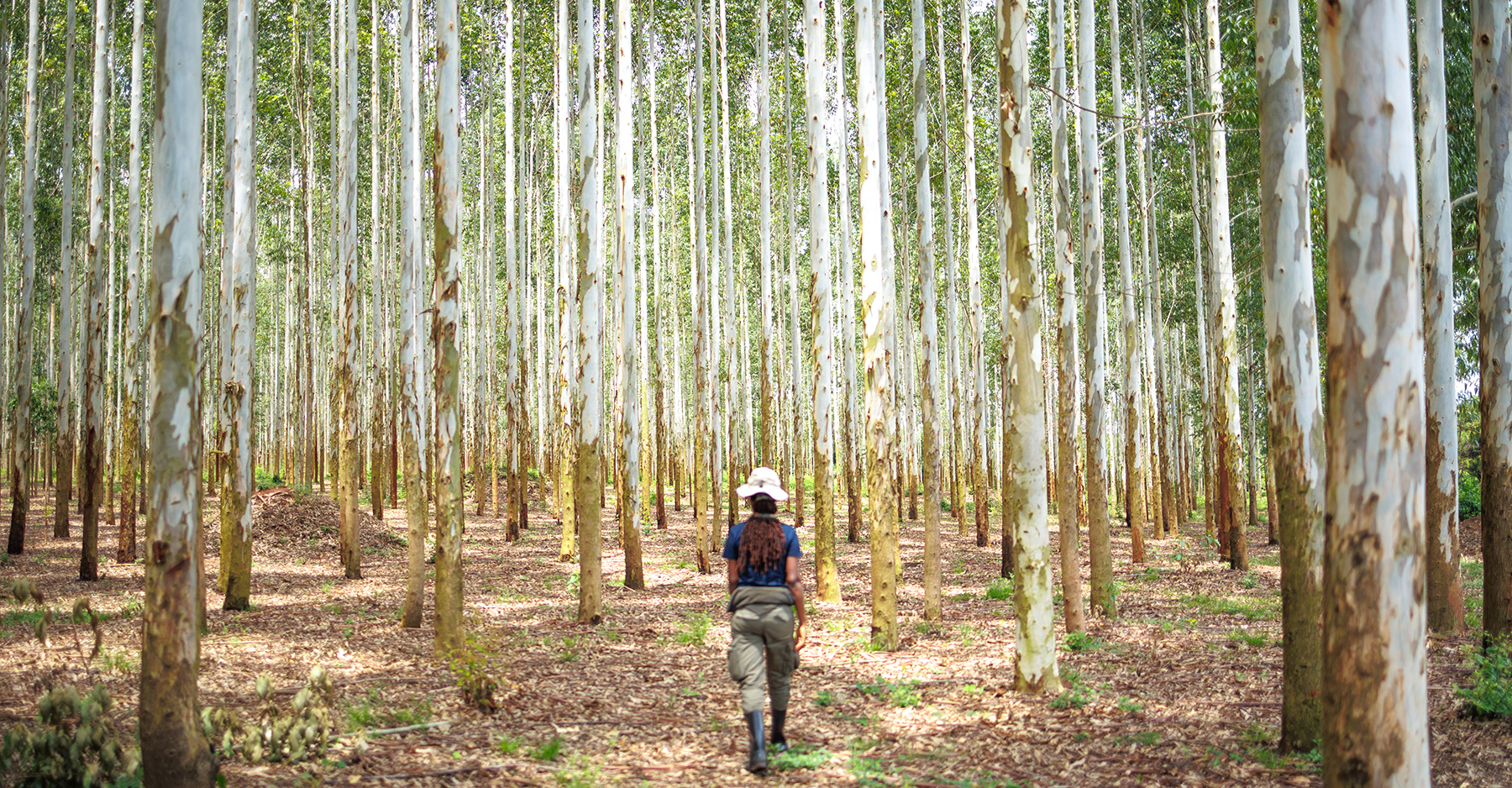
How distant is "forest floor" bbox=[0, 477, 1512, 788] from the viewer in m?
4.67

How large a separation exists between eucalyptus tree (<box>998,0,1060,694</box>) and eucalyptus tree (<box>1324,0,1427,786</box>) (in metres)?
3.35

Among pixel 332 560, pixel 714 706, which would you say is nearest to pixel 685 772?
pixel 714 706

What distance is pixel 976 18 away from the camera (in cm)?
2066

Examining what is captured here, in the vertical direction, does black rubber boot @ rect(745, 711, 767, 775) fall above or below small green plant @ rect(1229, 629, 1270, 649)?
above

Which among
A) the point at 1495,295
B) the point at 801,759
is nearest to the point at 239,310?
the point at 801,759

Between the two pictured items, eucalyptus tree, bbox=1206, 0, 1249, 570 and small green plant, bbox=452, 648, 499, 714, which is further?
eucalyptus tree, bbox=1206, 0, 1249, 570

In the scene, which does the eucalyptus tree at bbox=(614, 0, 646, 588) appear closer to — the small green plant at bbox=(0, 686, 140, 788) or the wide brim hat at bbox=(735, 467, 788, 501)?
the wide brim hat at bbox=(735, 467, 788, 501)

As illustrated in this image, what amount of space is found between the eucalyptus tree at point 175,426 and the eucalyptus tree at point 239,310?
5.08m

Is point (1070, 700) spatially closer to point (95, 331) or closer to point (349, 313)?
point (349, 313)

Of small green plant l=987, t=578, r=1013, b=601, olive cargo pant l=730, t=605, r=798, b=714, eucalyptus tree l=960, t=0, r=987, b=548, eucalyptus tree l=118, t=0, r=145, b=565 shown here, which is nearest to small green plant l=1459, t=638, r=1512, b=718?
olive cargo pant l=730, t=605, r=798, b=714

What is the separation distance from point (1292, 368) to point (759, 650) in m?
2.98

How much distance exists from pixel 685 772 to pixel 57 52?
21658 millimetres

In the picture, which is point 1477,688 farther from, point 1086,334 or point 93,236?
point 93,236

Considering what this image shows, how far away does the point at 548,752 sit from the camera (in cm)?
487
